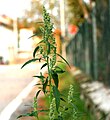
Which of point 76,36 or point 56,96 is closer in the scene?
point 56,96

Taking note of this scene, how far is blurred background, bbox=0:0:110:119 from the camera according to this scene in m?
11.4

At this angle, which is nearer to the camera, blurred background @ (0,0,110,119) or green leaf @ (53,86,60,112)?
green leaf @ (53,86,60,112)

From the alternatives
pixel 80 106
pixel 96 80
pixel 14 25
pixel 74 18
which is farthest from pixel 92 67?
pixel 14 25

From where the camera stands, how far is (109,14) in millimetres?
10367

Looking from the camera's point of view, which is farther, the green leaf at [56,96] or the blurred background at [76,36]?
the blurred background at [76,36]

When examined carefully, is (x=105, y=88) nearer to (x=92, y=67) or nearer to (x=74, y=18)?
(x=92, y=67)

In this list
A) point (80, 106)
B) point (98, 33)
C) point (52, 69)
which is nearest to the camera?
point (52, 69)

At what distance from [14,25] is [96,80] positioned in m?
43.4

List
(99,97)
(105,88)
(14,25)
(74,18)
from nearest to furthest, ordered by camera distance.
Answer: (99,97), (105,88), (74,18), (14,25)

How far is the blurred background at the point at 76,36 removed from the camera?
11402 millimetres

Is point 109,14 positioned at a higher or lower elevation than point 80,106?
higher

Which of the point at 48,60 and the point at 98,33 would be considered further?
the point at 98,33

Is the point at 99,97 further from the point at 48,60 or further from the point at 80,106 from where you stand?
the point at 48,60

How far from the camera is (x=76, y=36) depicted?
23.3 m
